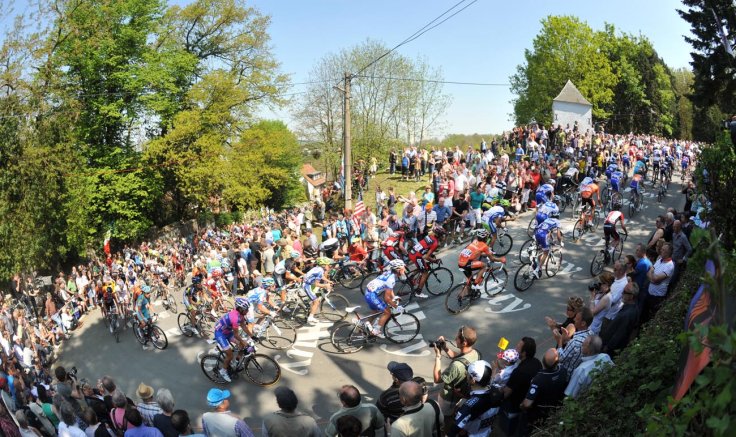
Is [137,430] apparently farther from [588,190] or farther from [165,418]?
[588,190]

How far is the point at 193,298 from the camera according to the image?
13.5m

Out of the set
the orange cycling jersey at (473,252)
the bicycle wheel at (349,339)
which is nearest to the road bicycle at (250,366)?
the bicycle wheel at (349,339)

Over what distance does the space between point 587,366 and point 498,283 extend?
6537 mm

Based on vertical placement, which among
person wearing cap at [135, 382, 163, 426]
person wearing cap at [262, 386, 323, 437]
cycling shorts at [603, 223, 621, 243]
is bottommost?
person wearing cap at [135, 382, 163, 426]

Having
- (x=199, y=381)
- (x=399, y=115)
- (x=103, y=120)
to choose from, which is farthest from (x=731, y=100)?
(x=103, y=120)

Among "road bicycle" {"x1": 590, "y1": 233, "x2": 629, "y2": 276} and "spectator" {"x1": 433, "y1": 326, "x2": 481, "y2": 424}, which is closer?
"spectator" {"x1": 433, "y1": 326, "x2": 481, "y2": 424}

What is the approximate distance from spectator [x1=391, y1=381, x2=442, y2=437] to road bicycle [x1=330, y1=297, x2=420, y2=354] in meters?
5.01

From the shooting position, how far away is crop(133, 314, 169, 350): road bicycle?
13.3 m

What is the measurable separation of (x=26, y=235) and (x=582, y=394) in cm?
2713

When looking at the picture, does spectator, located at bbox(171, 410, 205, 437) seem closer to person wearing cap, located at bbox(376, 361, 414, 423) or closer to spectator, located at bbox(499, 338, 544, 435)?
person wearing cap, located at bbox(376, 361, 414, 423)

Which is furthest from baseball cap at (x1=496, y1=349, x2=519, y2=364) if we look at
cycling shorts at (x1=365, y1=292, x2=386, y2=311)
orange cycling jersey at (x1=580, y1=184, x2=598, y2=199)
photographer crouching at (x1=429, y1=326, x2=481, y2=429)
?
orange cycling jersey at (x1=580, y1=184, x2=598, y2=199)

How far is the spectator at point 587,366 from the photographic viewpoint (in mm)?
5627

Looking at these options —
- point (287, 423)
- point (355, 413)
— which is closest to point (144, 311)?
point (287, 423)

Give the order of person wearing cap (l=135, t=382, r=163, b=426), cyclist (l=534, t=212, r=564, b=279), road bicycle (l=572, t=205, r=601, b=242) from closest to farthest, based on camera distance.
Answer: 1. person wearing cap (l=135, t=382, r=163, b=426)
2. cyclist (l=534, t=212, r=564, b=279)
3. road bicycle (l=572, t=205, r=601, b=242)
